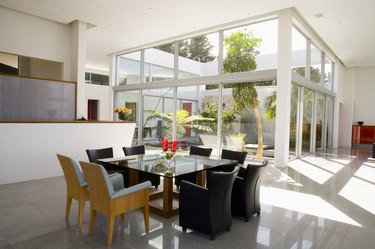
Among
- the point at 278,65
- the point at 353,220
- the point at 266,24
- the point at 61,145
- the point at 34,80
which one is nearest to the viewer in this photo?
the point at 353,220

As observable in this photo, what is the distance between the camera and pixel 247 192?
3.61 meters

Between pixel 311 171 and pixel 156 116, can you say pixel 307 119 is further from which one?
pixel 156 116

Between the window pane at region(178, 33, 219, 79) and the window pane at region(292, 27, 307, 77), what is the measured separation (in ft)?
7.53

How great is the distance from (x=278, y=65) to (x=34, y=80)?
20.2ft

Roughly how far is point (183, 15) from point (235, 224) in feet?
19.5

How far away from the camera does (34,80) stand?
Result: 265 inches

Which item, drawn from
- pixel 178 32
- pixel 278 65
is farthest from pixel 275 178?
pixel 178 32

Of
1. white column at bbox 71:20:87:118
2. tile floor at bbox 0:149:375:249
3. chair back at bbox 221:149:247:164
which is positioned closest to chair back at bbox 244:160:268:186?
tile floor at bbox 0:149:375:249

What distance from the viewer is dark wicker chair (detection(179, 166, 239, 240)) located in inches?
118

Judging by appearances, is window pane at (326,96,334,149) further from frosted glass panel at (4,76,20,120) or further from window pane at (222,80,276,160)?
frosted glass panel at (4,76,20,120)

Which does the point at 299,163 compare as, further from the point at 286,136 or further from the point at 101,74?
the point at 101,74

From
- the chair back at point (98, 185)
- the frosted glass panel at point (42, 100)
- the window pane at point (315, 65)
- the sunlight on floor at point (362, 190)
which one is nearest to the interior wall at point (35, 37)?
the frosted glass panel at point (42, 100)

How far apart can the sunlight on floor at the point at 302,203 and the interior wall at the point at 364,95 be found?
427 inches

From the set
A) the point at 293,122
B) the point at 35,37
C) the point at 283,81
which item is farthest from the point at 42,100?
the point at 293,122
